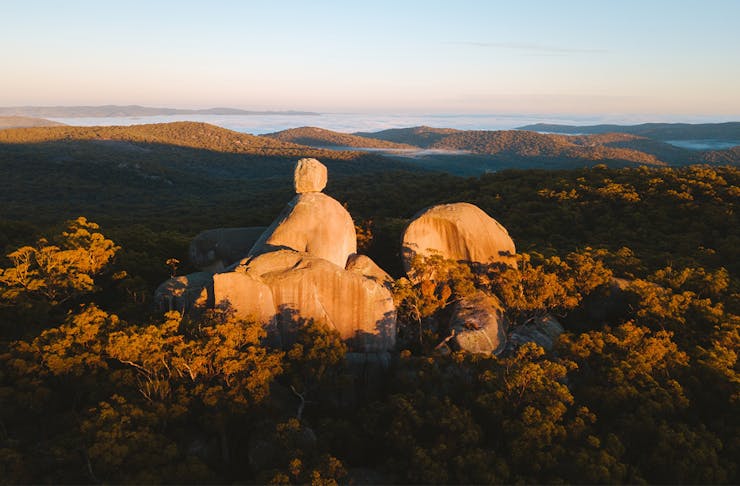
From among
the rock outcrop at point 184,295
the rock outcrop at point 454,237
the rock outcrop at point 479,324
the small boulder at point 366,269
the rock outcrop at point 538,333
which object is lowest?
the rock outcrop at point 538,333

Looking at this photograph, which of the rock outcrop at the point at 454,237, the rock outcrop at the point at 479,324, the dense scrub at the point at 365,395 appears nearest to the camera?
the dense scrub at the point at 365,395

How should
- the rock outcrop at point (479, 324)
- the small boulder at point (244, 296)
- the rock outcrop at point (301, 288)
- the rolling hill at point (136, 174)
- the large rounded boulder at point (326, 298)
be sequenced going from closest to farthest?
1. the small boulder at point (244, 296)
2. the rock outcrop at point (301, 288)
3. the large rounded boulder at point (326, 298)
4. the rock outcrop at point (479, 324)
5. the rolling hill at point (136, 174)

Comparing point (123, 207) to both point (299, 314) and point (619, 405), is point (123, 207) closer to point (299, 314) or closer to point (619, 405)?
point (299, 314)

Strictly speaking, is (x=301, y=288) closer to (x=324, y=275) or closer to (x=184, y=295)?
(x=324, y=275)

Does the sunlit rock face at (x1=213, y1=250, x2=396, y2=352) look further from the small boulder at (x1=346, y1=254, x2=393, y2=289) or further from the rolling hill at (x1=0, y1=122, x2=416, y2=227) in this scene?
the rolling hill at (x1=0, y1=122, x2=416, y2=227)

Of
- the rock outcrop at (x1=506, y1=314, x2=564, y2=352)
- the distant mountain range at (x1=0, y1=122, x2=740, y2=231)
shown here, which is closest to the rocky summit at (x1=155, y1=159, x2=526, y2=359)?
the rock outcrop at (x1=506, y1=314, x2=564, y2=352)

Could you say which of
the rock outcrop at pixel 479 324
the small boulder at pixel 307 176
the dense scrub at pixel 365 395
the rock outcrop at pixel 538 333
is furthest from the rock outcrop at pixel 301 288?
the rock outcrop at pixel 538 333

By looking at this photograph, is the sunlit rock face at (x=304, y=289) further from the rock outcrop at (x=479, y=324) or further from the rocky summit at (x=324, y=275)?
the rock outcrop at (x=479, y=324)
